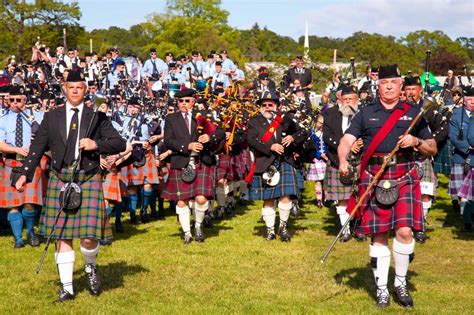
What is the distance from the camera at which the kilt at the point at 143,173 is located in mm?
11094

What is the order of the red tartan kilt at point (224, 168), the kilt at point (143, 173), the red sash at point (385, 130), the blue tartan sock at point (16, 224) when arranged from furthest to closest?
the red tartan kilt at point (224, 168) < the kilt at point (143, 173) < the blue tartan sock at point (16, 224) < the red sash at point (385, 130)

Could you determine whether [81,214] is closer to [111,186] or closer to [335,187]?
[111,186]

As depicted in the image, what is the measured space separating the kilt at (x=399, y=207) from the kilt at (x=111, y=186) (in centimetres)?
431

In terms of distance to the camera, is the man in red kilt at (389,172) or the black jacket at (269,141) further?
the black jacket at (269,141)

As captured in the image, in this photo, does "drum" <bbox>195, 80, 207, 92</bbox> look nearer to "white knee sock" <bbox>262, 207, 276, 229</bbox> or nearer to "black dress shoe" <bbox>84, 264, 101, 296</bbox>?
"white knee sock" <bbox>262, 207, 276, 229</bbox>

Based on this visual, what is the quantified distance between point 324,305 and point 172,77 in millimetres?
11745

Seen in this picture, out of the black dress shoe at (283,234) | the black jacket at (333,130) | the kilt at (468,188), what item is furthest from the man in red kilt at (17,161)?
the kilt at (468,188)

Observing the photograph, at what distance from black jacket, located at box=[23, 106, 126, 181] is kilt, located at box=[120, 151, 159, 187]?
4.59 metres

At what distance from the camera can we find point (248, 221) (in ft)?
36.7

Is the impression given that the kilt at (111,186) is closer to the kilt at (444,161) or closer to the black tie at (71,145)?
the black tie at (71,145)

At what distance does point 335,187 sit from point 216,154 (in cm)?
174

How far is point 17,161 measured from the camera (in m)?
9.01

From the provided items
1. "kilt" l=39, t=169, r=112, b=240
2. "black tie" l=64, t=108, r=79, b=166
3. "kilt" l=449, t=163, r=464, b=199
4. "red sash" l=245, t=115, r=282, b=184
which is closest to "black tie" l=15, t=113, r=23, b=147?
"kilt" l=39, t=169, r=112, b=240

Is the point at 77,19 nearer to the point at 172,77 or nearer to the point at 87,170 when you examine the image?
the point at 172,77
